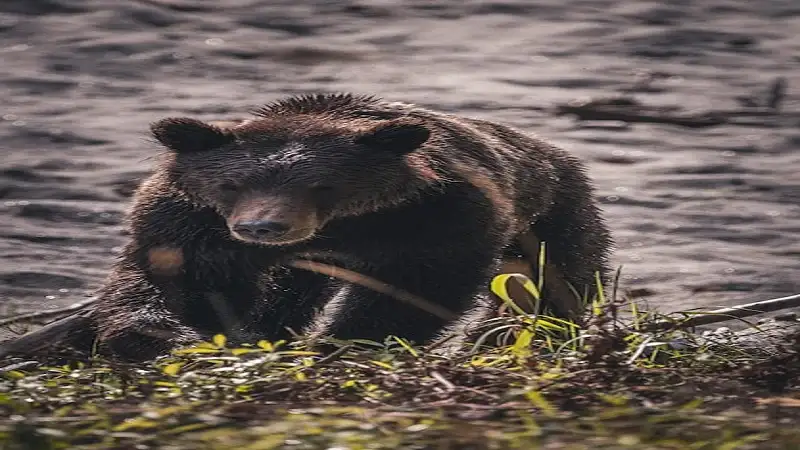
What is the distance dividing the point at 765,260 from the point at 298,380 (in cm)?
463

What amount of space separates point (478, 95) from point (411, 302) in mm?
6145

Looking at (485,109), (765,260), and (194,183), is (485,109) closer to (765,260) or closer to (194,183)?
(765,260)

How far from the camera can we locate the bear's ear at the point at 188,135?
20.8 ft

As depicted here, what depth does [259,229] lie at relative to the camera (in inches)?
232

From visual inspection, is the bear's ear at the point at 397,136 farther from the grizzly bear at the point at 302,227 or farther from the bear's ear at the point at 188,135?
the bear's ear at the point at 188,135

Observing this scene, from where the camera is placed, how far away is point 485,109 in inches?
462

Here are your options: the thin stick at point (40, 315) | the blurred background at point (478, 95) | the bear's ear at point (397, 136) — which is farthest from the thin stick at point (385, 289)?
the blurred background at point (478, 95)

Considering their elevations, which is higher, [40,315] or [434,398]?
[434,398]

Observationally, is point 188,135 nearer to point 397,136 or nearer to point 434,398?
point 397,136

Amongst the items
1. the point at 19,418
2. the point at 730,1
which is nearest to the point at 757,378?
the point at 19,418

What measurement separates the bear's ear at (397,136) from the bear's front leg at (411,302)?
49 centimetres

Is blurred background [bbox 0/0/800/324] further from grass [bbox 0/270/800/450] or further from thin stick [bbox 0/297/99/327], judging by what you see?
grass [bbox 0/270/800/450]

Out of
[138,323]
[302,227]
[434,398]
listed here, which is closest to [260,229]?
[302,227]

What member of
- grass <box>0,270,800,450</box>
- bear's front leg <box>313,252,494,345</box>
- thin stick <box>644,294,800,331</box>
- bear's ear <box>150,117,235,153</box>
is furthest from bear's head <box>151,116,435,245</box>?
thin stick <box>644,294,800,331</box>
